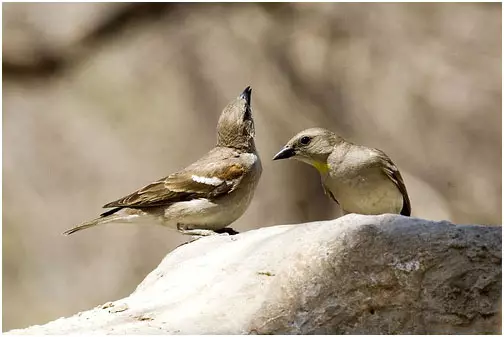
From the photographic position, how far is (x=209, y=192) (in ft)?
17.9

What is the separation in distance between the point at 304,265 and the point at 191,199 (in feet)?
6.14

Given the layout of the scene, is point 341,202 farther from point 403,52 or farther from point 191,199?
point 403,52

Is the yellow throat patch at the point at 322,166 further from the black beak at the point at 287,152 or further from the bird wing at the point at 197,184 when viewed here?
the bird wing at the point at 197,184

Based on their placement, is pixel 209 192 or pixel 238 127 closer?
pixel 209 192

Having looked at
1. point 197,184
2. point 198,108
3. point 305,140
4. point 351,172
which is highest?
point 198,108

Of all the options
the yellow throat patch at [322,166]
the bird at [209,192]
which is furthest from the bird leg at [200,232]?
the yellow throat patch at [322,166]

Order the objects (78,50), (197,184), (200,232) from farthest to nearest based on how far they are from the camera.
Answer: (78,50), (197,184), (200,232)

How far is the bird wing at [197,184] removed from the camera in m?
5.46

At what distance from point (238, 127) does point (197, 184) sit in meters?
0.50

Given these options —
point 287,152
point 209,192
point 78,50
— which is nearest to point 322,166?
point 287,152

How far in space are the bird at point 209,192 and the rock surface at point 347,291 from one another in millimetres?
1495

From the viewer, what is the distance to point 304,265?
3.77 m

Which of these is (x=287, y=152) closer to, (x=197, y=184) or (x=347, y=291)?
(x=197, y=184)

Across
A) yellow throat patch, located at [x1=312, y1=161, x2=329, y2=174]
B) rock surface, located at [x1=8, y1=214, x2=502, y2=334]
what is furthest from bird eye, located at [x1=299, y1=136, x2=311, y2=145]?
rock surface, located at [x1=8, y1=214, x2=502, y2=334]
